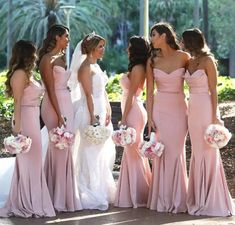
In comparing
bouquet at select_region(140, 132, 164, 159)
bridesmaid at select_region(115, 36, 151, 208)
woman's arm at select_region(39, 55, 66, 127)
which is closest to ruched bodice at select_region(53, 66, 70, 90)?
woman's arm at select_region(39, 55, 66, 127)

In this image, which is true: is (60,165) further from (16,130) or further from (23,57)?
(23,57)

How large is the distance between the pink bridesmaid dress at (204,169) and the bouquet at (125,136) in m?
0.79

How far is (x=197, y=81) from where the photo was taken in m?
8.23

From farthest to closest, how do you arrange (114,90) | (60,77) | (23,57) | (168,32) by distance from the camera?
(114,90) → (60,77) → (168,32) → (23,57)

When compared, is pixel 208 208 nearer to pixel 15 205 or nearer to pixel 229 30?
pixel 15 205

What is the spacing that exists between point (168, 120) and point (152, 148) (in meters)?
0.43

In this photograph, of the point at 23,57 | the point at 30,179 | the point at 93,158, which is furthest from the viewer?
the point at 93,158

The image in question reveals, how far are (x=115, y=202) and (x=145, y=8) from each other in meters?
13.4

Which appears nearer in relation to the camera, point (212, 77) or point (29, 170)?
point (212, 77)

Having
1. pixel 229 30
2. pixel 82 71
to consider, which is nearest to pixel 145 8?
pixel 82 71

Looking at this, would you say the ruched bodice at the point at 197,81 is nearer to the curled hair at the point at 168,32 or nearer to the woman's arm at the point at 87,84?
the curled hair at the point at 168,32

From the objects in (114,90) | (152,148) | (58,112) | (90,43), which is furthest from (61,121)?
(114,90)

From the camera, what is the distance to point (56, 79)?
8664 millimetres

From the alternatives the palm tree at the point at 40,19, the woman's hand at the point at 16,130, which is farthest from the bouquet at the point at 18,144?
the palm tree at the point at 40,19
